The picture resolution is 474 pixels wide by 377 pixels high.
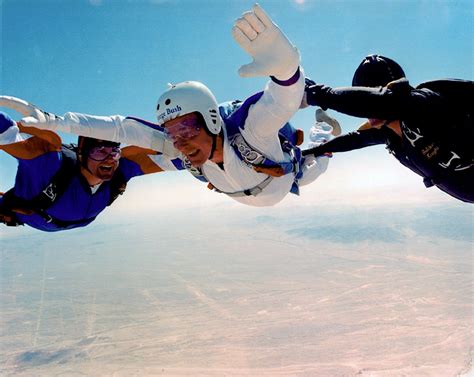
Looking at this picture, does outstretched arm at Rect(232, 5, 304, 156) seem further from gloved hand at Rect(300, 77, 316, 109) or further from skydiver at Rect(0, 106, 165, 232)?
skydiver at Rect(0, 106, 165, 232)

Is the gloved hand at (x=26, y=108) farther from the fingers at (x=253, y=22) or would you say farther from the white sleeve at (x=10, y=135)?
the fingers at (x=253, y=22)

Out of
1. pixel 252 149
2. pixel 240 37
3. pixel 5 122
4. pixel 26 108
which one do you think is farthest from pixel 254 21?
pixel 5 122

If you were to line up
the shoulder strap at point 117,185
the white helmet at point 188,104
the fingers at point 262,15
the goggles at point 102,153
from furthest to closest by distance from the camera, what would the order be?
1. the shoulder strap at point 117,185
2. the goggles at point 102,153
3. the white helmet at point 188,104
4. the fingers at point 262,15

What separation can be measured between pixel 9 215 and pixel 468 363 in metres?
84.5

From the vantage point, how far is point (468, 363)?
209 feet

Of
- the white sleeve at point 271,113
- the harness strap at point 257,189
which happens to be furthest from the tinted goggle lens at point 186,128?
the harness strap at point 257,189

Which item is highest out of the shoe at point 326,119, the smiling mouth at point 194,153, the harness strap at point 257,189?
the shoe at point 326,119

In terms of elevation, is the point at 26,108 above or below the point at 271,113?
below

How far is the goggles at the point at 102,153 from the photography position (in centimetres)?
315

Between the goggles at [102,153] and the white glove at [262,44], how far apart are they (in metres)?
1.92

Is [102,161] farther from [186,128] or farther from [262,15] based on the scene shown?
[262,15]

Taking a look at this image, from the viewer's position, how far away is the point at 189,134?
2584 millimetres

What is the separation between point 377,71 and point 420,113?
485mm

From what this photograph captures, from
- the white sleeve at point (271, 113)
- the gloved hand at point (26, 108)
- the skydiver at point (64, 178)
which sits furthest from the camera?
the skydiver at point (64, 178)
